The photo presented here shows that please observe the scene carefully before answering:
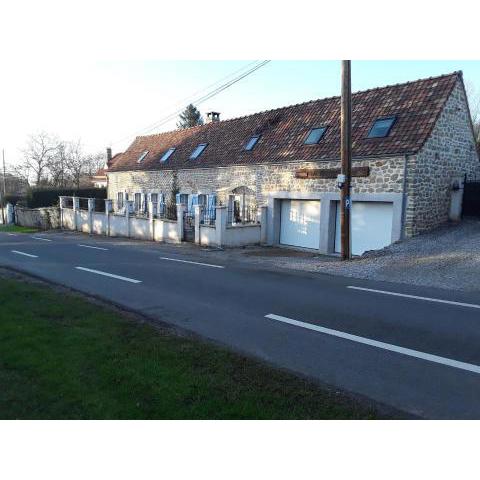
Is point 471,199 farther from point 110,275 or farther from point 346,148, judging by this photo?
point 110,275

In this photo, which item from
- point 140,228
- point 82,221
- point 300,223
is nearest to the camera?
point 300,223

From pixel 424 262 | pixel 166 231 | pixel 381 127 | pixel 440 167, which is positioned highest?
pixel 381 127

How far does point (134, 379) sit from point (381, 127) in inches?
547

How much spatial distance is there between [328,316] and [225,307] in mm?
1800

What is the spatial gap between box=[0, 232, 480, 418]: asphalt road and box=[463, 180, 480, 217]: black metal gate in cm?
884

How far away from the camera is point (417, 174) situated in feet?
43.4

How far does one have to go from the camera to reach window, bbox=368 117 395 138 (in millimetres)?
14531

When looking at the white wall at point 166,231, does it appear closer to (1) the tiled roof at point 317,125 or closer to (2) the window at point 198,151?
(1) the tiled roof at point 317,125

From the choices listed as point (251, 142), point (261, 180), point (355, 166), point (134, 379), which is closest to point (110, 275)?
point (134, 379)

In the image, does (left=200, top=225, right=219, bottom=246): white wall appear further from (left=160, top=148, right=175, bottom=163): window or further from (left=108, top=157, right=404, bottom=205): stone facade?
(left=160, top=148, right=175, bottom=163): window

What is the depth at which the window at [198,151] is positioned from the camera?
22.9m

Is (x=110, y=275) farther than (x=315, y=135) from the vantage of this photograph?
No

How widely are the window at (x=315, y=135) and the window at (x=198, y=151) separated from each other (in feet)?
25.1

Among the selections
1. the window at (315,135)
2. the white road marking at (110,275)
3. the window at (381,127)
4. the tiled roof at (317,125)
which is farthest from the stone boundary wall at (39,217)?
the window at (381,127)
